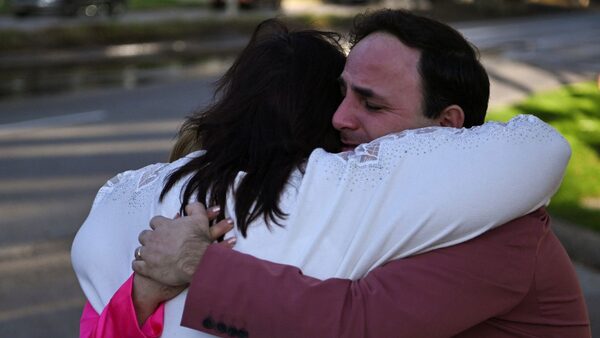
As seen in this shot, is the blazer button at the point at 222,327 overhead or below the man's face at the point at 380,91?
below

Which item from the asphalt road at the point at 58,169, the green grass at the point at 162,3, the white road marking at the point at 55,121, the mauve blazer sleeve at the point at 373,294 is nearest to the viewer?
the mauve blazer sleeve at the point at 373,294

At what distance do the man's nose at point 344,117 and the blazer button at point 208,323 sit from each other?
1.59ft

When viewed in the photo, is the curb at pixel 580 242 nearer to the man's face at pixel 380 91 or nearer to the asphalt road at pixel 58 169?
the asphalt road at pixel 58 169

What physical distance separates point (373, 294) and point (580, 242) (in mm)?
4915

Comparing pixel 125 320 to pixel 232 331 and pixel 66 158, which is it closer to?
pixel 232 331

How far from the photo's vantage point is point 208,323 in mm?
1870

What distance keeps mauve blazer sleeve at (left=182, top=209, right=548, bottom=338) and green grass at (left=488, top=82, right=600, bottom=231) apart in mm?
4862

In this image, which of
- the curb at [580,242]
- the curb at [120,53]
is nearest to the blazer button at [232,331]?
the curb at [580,242]

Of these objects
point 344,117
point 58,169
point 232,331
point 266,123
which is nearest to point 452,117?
point 344,117

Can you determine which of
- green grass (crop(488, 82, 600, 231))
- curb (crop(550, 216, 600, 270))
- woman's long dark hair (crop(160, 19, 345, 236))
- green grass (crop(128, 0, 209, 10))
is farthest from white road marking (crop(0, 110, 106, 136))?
green grass (crop(128, 0, 209, 10))

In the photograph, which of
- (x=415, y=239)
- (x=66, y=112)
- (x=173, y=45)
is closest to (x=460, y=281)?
(x=415, y=239)

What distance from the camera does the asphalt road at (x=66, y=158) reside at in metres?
5.84

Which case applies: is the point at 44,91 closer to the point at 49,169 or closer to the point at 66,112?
Result: the point at 66,112

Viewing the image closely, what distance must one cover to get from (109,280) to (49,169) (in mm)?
7654
